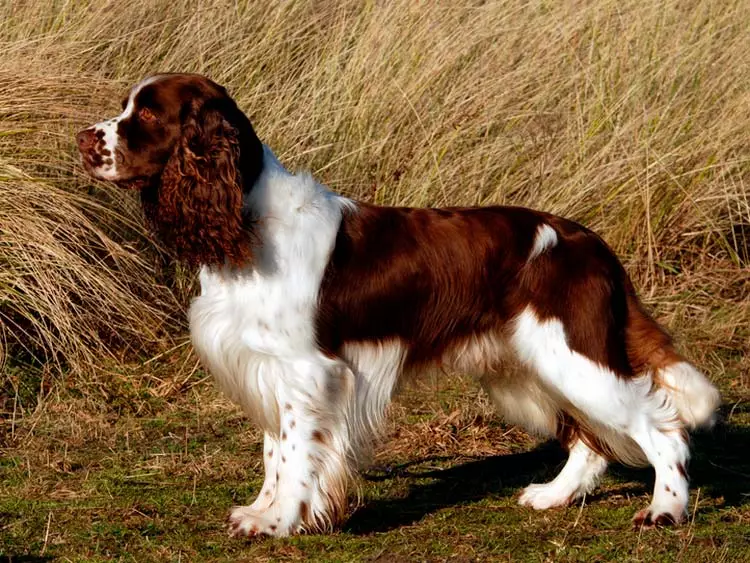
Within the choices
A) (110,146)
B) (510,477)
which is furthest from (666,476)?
(110,146)

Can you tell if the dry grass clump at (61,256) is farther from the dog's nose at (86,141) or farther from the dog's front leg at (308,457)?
the dog's front leg at (308,457)

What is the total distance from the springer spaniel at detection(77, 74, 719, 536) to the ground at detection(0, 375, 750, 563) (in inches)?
6.9

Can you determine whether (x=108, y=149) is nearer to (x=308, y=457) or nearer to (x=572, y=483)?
(x=308, y=457)

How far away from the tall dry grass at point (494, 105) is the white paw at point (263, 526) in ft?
6.75

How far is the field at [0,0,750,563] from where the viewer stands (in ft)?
12.9

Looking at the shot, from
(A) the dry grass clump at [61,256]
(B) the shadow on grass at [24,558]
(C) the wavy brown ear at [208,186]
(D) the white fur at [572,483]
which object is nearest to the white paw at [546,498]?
(D) the white fur at [572,483]

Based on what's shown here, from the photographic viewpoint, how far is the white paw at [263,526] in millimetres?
3680

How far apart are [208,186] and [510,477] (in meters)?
1.69

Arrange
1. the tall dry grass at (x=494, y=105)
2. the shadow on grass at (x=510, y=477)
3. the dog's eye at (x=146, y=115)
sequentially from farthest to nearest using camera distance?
the tall dry grass at (x=494, y=105) < the shadow on grass at (x=510, y=477) < the dog's eye at (x=146, y=115)

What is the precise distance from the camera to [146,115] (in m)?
3.58

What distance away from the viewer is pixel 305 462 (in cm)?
370

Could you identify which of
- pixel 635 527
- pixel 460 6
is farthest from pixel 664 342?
pixel 460 6

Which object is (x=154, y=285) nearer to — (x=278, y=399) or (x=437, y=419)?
(x=437, y=419)

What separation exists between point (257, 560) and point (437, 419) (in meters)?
1.54
